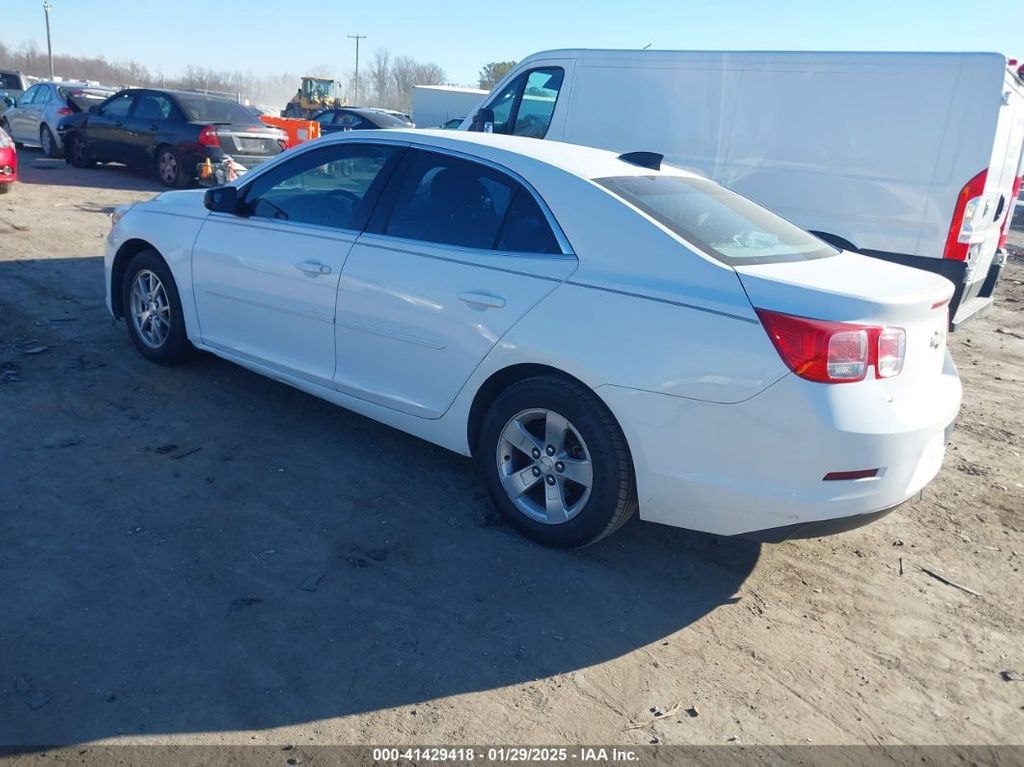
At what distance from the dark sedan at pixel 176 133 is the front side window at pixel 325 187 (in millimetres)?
9510

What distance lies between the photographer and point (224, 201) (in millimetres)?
4922

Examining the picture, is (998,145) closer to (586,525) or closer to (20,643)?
(586,525)

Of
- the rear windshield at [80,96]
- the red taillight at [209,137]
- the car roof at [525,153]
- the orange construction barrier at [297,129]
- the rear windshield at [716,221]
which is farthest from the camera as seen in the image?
the rear windshield at [80,96]

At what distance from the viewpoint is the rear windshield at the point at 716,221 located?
3.58m

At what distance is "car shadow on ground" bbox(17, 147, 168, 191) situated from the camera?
14.4m

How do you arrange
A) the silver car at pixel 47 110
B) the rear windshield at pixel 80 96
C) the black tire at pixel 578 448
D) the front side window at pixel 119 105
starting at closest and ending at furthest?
1. the black tire at pixel 578 448
2. the front side window at pixel 119 105
3. the silver car at pixel 47 110
4. the rear windshield at pixel 80 96

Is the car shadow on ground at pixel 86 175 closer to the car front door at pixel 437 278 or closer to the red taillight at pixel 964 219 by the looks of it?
the car front door at pixel 437 278

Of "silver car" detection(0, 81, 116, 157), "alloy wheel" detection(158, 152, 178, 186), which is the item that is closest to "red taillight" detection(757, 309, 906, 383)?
"alloy wheel" detection(158, 152, 178, 186)

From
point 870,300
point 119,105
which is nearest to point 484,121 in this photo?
point 870,300

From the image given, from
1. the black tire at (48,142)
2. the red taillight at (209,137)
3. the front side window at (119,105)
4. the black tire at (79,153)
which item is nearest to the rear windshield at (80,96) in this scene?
the black tire at (48,142)

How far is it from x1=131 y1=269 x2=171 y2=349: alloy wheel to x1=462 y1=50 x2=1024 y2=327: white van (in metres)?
4.48

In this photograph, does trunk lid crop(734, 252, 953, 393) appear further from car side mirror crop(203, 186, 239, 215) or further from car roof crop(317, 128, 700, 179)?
car side mirror crop(203, 186, 239, 215)

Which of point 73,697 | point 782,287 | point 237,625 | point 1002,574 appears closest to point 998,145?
point 1002,574

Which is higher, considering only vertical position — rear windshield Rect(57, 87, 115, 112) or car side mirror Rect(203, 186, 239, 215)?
rear windshield Rect(57, 87, 115, 112)
